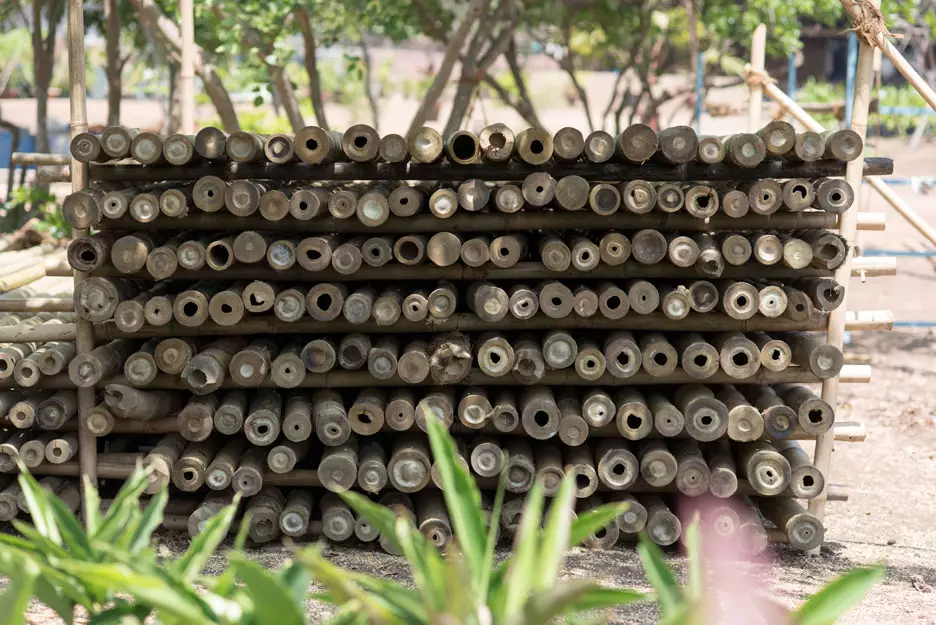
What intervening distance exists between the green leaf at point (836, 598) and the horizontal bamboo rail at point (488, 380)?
2.61 metres

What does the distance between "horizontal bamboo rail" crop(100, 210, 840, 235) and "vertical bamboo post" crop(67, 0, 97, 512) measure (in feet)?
1.04

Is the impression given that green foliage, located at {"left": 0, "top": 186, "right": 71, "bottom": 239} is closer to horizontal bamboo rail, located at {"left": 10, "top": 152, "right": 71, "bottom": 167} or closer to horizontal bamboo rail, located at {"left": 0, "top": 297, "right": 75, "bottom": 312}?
horizontal bamboo rail, located at {"left": 10, "top": 152, "right": 71, "bottom": 167}

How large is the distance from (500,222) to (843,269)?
1775mm

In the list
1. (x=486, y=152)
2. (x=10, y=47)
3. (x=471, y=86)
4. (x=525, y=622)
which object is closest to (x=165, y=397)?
(x=486, y=152)

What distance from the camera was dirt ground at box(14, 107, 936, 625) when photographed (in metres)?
4.76

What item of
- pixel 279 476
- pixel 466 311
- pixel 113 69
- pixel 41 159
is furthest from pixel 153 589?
pixel 113 69

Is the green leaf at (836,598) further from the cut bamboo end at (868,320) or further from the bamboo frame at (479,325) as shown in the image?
the cut bamboo end at (868,320)

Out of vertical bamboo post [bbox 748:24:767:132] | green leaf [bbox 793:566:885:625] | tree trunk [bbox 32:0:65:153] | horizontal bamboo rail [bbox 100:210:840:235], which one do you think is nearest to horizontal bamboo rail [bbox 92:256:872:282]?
horizontal bamboo rail [bbox 100:210:840:235]

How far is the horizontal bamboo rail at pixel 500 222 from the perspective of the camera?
5.00 m

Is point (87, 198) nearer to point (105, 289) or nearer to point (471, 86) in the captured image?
point (105, 289)

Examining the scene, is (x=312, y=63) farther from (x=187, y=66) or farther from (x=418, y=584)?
(x=418, y=584)

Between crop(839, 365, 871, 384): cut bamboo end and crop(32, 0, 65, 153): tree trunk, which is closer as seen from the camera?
crop(839, 365, 871, 384): cut bamboo end

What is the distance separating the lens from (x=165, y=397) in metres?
5.32

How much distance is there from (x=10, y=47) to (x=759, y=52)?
24706 mm
